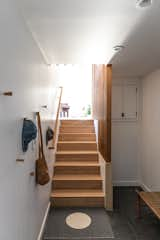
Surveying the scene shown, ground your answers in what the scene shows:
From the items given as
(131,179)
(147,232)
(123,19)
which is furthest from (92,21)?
(131,179)

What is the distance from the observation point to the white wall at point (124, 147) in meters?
4.57

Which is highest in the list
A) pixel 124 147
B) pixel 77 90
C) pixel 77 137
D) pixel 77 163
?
pixel 77 90

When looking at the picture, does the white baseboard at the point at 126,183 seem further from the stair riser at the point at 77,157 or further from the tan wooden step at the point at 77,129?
the tan wooden step at the point at 77,129

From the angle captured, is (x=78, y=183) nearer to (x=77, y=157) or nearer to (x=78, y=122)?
(x=77, y=157)

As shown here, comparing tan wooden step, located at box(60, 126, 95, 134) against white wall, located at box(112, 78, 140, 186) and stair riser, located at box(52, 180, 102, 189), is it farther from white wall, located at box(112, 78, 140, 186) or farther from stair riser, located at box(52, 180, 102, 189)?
stair riser, located at box(52, 180, 102, 189)

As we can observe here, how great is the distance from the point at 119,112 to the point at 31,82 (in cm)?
285

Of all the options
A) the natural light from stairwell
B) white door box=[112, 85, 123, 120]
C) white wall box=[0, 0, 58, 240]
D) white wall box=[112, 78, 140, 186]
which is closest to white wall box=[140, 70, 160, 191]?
white wall box=[112, 78, 140, 186]

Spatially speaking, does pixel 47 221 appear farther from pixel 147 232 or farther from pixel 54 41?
pixel 54 41

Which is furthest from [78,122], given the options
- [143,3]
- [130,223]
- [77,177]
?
[143,3]

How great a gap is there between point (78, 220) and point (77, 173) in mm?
1104

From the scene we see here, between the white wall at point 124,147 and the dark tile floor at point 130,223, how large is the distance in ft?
2.34

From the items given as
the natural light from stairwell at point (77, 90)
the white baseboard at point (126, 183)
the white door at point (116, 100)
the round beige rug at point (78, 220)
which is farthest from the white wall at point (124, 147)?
the natural light from stairwell at point (77, 90)

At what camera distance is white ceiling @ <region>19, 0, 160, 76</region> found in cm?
153

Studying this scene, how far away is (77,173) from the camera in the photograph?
4.13m
